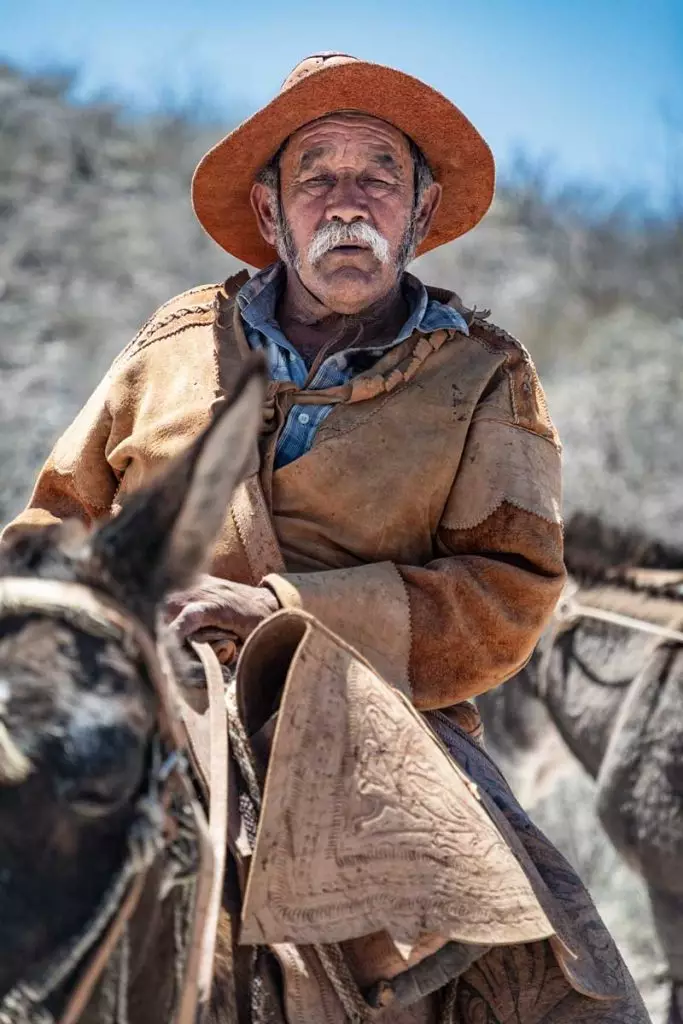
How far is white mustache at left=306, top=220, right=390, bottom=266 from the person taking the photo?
3576mm

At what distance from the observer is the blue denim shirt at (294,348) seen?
3428 mm

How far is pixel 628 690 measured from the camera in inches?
319

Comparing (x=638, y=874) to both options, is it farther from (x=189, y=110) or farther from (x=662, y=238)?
(x=189, y=110)

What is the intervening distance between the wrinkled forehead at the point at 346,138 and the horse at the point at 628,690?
4.18 m

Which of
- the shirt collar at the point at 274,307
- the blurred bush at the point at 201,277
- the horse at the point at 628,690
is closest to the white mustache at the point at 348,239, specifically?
the shirt collar at the point at 274,307

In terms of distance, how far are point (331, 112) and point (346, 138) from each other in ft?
0.26

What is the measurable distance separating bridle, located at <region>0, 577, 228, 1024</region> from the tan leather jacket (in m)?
1.20

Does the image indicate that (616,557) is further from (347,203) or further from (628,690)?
(347,203)

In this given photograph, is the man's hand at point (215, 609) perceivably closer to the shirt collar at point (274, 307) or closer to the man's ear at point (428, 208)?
the shirt collar at point (274, 307)

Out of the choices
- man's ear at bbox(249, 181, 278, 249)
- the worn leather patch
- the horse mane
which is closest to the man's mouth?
man's ear at bbox(249, 181, 278, 249)

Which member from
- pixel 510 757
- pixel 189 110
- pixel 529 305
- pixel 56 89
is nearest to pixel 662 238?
pixel 529 305

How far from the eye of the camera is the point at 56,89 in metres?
20.6

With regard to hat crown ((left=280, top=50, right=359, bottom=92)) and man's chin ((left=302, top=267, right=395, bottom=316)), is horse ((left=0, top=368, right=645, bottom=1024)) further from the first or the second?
hat crown ((left=280, top=50, right=359, bottom=92))

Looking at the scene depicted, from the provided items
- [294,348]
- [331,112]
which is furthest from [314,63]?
[294,348]
